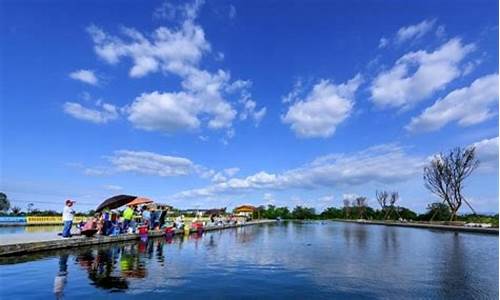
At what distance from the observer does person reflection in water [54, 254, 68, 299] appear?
363 inches

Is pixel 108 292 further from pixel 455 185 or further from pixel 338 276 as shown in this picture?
pixel 455 185

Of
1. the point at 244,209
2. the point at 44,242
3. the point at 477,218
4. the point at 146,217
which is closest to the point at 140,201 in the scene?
the point at 146,217

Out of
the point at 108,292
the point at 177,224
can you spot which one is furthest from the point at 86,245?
the point at 177,224

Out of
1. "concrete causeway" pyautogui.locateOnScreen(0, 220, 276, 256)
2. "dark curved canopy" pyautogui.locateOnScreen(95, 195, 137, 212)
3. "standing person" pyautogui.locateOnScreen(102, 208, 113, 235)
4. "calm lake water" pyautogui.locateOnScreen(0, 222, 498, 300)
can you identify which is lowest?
"calm lake water" pyautogui.locateOnScreen(0, 222, 498, 300)

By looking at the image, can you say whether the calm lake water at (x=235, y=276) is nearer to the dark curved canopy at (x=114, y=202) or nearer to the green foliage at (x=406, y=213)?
the dark curved canopy at (x=114, y=202)

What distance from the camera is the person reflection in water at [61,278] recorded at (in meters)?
9.22

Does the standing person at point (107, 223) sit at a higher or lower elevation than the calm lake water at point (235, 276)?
higher

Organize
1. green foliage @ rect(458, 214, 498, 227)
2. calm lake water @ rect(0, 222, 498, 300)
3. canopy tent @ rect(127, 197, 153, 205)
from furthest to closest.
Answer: green foliage @ rect(458, 214, 498, 227), canopy tent @ rect(127, 197, 153, 205), calm lake water @ rect(0, 222, 498, 300)

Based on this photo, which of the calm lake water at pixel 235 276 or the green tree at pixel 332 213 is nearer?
the calm lake water at pixel 235 276

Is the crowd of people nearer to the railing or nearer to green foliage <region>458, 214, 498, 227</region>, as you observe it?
the railing

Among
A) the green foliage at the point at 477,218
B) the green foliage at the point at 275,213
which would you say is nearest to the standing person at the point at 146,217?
the green foliage at the point at 477,218

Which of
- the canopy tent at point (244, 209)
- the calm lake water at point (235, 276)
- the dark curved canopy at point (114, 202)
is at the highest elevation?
the canopy tent at point (244, 209)

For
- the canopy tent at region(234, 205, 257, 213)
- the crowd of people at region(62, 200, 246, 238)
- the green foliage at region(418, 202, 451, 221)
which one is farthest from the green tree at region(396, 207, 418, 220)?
the crowd of people at region(62, 200, 246, 238)

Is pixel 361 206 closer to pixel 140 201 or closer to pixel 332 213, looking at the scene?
pixel 332 213
